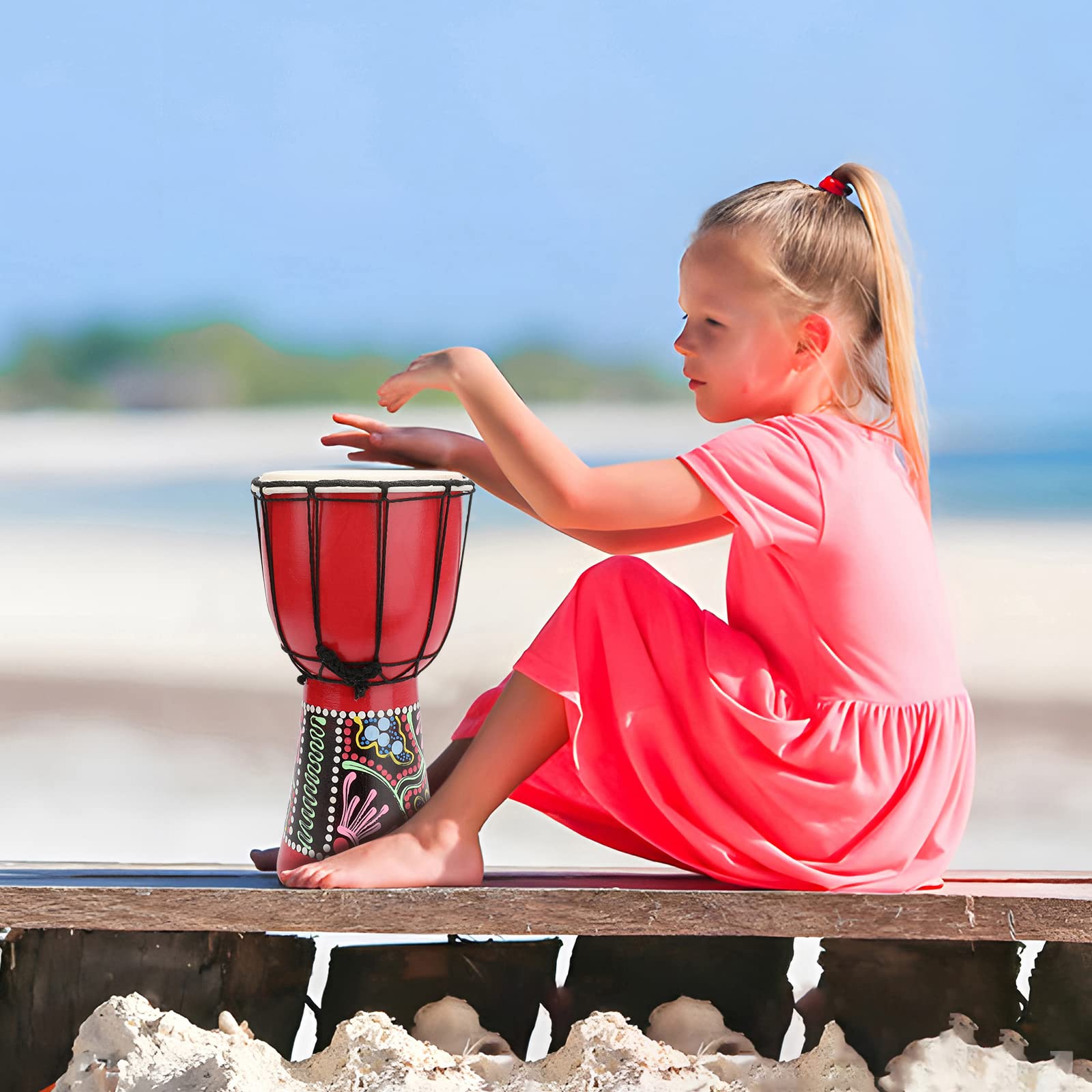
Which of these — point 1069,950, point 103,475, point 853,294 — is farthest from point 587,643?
point 103,475

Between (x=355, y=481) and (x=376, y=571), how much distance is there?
0.12 meters

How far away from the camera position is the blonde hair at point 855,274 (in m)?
1.75

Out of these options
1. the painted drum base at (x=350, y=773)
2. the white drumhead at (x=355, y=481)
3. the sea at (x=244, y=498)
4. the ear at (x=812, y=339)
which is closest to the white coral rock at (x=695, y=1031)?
the painted drum base at (x=350, y=773)

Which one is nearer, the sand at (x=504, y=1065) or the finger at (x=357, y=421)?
the sand at (x=504, y=1065)

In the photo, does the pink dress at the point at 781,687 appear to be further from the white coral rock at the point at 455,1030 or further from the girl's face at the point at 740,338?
the white coral rock at the point at 455,1030

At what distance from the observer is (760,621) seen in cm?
174

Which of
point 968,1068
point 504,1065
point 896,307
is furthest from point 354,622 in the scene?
point 968,1068

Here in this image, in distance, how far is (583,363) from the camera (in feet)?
41.2

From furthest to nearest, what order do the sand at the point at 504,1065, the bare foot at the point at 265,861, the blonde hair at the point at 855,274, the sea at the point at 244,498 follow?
the sea at the point at 244,498, the bare foot at the point at 265,861, the blonde hair at the point at 855,274, the sand at the point at 504,1065

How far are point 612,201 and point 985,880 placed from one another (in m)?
12.7

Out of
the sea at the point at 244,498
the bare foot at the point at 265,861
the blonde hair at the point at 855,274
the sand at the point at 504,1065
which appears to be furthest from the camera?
the sea at the point at 244,498

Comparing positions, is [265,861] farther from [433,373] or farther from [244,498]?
[244,498]

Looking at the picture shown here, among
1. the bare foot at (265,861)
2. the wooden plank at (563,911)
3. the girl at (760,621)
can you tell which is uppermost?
the girl at (760,621)

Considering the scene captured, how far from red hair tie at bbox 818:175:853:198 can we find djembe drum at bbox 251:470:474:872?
618 millimetres
